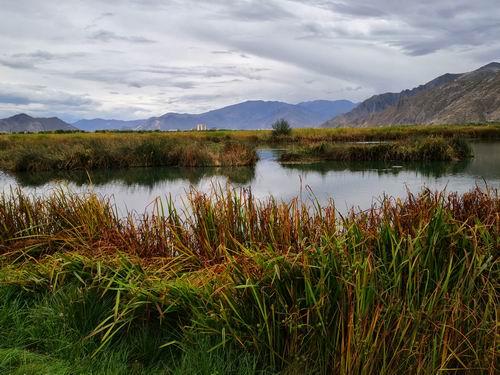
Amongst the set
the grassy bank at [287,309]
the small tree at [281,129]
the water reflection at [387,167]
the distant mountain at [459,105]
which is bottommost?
the water reflection at [387,167]

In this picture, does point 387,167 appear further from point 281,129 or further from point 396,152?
point 281,129

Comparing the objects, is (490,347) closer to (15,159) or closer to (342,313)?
(342,313)

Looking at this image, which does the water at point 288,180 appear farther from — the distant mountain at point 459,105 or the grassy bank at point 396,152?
the distant mountain at point 459,105

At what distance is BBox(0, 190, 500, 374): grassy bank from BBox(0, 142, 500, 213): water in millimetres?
8208

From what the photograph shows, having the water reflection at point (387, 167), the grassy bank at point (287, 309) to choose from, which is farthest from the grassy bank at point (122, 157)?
the grassy bank at point (287, 309)

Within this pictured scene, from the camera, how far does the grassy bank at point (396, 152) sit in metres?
27.1

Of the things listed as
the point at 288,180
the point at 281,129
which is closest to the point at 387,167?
the point at 288,180

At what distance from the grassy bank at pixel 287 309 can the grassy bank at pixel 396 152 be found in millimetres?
22890

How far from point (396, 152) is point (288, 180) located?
406 inches

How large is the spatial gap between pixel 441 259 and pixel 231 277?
199 cm

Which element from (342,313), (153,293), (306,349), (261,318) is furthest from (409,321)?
(153,293)

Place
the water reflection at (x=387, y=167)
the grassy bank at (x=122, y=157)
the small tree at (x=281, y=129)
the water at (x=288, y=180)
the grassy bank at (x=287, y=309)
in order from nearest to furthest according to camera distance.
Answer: the grassy bank at (x=287, y=309), the water at (x=288, y=180), the water reflection at (x=387, y=167), the grassy bank at (x=122, y=157), the small tree at (x=281, y=129)

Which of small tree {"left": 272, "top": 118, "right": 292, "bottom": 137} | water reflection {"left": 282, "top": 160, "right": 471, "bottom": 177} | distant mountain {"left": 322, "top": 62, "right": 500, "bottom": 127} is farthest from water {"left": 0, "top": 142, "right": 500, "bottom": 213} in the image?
distant mountain {"left": 322, "top": 62, "right": 500, "bottom": 127}

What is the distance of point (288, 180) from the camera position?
67.8 ft
